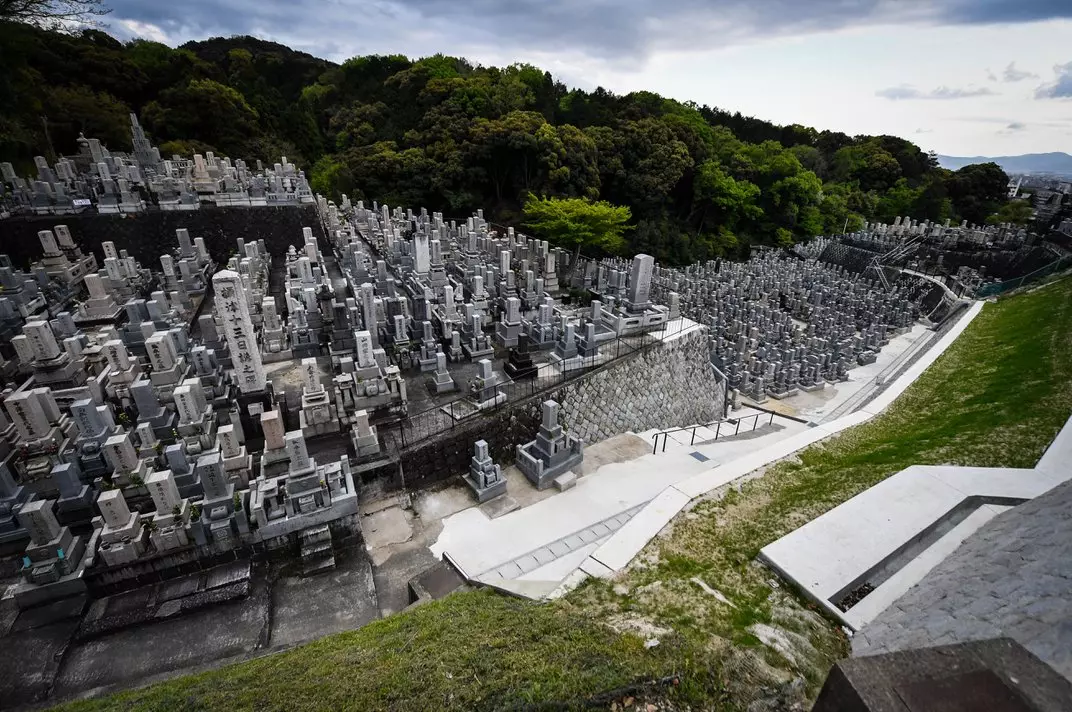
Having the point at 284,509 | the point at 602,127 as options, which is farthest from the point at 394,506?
the point at 602,127

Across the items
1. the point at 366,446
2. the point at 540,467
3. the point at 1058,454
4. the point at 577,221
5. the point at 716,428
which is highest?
the point at 577,221

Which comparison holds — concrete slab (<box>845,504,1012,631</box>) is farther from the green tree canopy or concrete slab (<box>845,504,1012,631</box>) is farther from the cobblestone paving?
the green tree canopy

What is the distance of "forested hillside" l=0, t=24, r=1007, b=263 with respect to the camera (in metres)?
31.0

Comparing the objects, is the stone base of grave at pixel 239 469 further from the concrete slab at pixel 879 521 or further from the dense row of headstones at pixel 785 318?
the dense row of headstones at pixel 785 318

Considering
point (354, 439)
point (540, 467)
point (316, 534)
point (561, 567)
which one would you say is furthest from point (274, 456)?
point (561, 567)

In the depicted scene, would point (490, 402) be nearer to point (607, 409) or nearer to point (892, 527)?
point (607, 409)

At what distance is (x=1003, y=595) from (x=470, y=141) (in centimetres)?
3292

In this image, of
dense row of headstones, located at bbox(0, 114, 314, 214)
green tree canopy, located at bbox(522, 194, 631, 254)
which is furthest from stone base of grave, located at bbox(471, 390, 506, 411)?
dense row of headstones, located at bbox(0, 114, 314, 214)

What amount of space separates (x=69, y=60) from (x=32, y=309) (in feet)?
104

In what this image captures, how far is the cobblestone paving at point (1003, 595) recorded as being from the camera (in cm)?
446

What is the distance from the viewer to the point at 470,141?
31.5 metres

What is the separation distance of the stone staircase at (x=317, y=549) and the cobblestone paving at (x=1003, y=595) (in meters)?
8.36

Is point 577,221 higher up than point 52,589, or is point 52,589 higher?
point 577,221

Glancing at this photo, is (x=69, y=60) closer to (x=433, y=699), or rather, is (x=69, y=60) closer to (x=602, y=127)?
(x=602, y=127)
